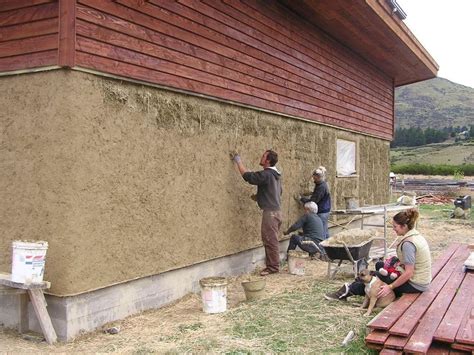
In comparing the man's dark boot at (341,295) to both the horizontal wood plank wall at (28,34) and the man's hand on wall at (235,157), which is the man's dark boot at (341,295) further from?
the horizontal wood plank wall at (28,34)

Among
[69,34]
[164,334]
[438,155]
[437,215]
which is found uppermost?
[438,155]

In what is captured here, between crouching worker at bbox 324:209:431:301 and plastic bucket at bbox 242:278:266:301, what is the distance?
1.49 m

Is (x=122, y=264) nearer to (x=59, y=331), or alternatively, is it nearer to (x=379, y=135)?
(x=59, y=331)

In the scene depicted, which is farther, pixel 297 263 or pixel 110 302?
pixel 297 263

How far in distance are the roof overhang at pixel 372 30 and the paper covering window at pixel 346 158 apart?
96.4 inches

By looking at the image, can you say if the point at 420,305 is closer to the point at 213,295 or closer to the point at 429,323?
the point at 429,323

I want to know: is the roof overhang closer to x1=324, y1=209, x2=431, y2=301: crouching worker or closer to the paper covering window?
the paper covering window

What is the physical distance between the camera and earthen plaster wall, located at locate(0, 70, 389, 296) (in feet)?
15.7

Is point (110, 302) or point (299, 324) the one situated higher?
point (110, 302)

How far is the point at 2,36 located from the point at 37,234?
2200 millimetres

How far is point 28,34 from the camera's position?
16.3 ft

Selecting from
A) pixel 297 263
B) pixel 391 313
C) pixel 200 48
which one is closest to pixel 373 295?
pixel 391 313

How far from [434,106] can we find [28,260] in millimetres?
129517

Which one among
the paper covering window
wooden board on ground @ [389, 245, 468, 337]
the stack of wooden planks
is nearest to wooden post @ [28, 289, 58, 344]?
the stack of wooden planks
